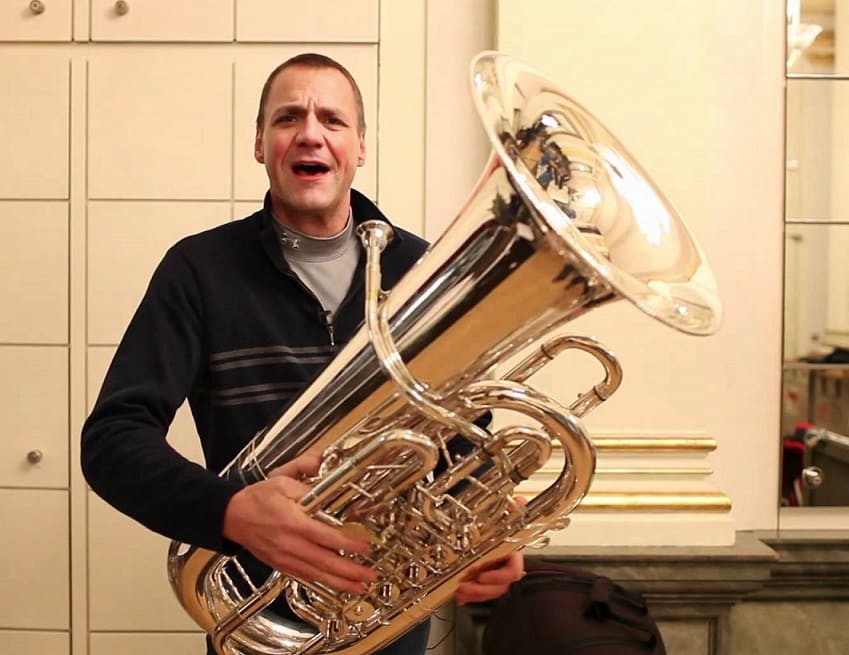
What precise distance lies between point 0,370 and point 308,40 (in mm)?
983

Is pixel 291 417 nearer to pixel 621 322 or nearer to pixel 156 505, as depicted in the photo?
pixel 156 505

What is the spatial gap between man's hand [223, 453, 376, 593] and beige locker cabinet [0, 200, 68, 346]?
1.25 meters

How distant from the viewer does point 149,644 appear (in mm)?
2014

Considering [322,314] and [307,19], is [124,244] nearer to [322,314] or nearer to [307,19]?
[307,19]

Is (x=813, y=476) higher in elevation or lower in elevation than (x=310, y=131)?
lower

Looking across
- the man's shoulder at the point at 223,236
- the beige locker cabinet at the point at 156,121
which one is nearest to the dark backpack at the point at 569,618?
the man's shoulder at the point at 223,236

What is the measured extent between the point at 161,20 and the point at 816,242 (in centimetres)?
150

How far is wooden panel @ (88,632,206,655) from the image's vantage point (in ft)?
6.61

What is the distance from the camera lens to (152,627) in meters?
2.01

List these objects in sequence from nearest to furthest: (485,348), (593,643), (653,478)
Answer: (485,348) → (593,643) → (653,478)

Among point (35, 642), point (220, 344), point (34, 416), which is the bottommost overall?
point (35, 642)

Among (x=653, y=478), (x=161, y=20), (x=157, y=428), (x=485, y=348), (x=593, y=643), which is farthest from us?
(x=161, y=20)

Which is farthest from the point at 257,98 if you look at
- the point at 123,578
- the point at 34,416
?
the point at 123,578

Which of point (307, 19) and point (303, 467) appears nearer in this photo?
point (303, 467)
